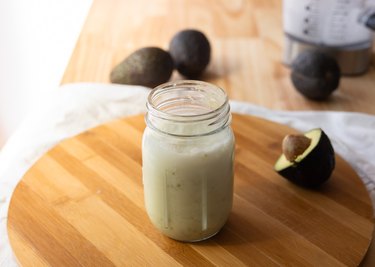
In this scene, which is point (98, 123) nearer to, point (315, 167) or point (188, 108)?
point (188, 108)

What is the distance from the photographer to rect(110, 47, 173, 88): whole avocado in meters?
1.28

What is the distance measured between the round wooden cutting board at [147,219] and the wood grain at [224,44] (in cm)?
35

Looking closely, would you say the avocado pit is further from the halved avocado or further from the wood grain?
the wood grain

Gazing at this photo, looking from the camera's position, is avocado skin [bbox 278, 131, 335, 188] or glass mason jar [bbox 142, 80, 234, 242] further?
avocado skin [bbox 278, 131, 335, 188]

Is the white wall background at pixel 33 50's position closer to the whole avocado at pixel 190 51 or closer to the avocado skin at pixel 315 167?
the whole avocado at pixel 190 51

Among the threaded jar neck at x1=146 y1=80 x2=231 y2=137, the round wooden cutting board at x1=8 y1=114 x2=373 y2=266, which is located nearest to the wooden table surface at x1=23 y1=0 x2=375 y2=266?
the round wooden cutting board at x1=8 y1=114 x2=373 y2=266

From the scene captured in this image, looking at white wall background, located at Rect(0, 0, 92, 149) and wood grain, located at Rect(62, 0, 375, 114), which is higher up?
wood grain, located at Rect(62, 0, 375, 114)

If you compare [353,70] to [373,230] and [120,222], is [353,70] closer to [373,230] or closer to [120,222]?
[373,230]

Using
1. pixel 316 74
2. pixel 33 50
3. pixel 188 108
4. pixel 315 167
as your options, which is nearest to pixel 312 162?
pixel 315 167

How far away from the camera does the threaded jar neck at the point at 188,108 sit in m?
0.71

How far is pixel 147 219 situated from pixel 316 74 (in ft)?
2.02

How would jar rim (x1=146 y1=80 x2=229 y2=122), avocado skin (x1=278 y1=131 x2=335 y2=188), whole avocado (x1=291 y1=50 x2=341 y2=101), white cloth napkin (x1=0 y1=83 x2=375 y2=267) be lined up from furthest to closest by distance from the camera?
whole avocado (x1=291 y1=50 x2=341 y2=101) → white cloth napkin (x1=0 y1=83 x2=375 y2=267) → avocado skin (x1=278 y1=131 x2=335 y2=188) → jar rim (x1=146 y1=80 x2=229 y2=122)

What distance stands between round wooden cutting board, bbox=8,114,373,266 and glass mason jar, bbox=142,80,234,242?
42mm

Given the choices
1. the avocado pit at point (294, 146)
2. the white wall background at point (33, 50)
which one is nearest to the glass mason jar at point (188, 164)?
the avocado pit at point (294, 146)
